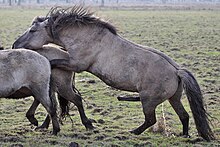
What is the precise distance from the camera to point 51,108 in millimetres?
8047

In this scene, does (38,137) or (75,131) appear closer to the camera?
(38,137)

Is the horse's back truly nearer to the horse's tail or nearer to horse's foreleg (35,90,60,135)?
horse's foreleg (35,90,60,135)


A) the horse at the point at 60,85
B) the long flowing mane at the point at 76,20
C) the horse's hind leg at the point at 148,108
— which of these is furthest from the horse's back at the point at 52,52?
the horse's hind leg at the point at 148,108

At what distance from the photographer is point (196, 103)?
8.17 meters

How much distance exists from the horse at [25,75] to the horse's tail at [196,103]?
231cm

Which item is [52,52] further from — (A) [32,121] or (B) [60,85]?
(A) [32,121]

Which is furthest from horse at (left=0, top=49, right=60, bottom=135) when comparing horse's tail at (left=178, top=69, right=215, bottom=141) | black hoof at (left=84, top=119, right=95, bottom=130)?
horse's tail at (left=178, top=69, right=215, bottom=141)

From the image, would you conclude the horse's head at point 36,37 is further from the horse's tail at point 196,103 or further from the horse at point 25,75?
the horse's tail at point 196,103

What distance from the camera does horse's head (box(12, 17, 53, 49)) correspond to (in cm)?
910

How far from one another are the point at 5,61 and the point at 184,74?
3021 mm

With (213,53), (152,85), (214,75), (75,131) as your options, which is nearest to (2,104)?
(75,131)

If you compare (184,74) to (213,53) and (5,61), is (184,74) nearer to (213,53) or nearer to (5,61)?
(5,61)

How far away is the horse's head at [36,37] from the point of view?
9.10 metres

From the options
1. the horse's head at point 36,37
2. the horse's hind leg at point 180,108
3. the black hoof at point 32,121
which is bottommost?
the black hoof at point 32,121
